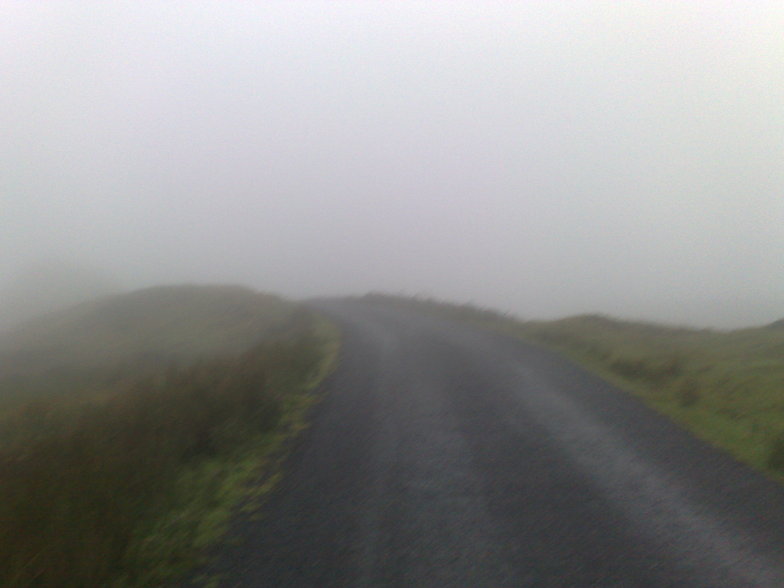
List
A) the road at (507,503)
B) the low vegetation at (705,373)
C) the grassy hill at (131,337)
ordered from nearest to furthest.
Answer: the road at (507,503) → the low vegetation at (705,373) → the grassy hill at (131,337)

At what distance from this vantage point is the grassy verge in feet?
17.6

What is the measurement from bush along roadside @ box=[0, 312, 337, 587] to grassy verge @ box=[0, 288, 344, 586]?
0.02 metres

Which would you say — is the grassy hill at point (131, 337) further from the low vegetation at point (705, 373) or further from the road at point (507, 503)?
the low vegetation at point (705, 373)

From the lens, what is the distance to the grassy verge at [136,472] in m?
5.36

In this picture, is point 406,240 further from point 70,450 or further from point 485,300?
point 70,450

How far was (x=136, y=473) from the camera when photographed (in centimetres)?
724

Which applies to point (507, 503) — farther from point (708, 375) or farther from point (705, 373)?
point (705, 373)

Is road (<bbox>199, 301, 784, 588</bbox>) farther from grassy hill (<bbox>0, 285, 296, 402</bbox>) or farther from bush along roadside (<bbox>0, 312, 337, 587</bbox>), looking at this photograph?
grassy hill (<bbox>0, 285, 296, 402</bbox>)

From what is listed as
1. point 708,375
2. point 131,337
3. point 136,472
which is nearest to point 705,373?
point 708,375

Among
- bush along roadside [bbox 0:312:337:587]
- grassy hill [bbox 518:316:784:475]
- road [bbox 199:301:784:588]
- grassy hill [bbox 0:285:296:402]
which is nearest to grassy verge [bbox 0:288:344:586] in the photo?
bush along roadside [bbox 0:312:337:587]

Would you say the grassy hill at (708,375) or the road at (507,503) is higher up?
the grassy hill at (708,375)

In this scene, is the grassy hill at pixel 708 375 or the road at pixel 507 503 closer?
the road at pixel 507 503

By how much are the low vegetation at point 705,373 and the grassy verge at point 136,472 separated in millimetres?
7929

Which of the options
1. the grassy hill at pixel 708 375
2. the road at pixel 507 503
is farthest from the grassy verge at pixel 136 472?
the grassy hill at pixel 708 375
